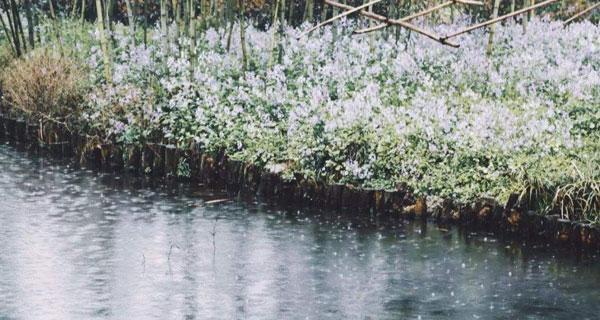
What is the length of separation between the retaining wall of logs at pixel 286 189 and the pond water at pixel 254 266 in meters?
0.29

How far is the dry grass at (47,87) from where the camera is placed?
14.3m

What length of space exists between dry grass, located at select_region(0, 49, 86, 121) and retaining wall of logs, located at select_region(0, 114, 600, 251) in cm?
27

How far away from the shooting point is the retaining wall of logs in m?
9.27

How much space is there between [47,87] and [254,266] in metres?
7.28

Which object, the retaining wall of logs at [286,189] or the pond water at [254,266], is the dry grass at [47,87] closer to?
the retaining wall of logs at [286,189]

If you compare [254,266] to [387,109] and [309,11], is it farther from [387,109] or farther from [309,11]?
[309,11]

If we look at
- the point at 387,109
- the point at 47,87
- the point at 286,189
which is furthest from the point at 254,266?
the point at 47,87

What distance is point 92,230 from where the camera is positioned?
9469mm

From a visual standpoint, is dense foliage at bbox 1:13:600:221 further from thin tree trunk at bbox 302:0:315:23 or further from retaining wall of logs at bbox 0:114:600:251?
thin tree trunk at bbox 302:0:315:23

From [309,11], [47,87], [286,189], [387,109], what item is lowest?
[286,189]

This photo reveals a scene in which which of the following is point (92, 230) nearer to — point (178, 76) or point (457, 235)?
point (457, 235)

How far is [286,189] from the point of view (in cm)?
1124

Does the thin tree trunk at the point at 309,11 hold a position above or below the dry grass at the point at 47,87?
above

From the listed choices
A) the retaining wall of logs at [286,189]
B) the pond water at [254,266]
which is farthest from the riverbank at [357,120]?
the pond water at [254,266]
